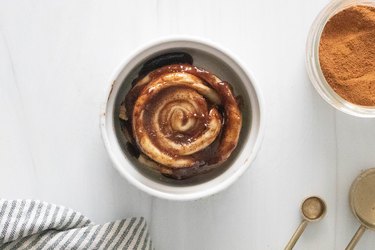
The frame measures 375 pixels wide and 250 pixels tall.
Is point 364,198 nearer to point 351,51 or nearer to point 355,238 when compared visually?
point 355,238

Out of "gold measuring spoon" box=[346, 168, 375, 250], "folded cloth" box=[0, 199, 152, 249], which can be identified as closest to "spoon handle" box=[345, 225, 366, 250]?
"gold measuring spoon" box=[346, 168, 375, 250]

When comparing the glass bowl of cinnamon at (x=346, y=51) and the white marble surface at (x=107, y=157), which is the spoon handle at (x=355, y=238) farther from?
the glass bowl of cinnamon at (x=346, y=51)

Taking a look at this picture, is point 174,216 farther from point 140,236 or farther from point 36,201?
point 36,201

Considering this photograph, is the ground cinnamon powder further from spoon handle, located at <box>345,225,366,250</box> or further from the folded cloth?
the folded cloth

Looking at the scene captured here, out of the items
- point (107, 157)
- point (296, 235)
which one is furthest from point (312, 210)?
point (107, 157)

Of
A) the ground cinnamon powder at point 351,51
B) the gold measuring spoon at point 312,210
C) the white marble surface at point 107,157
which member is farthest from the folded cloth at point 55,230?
the ground cinnamon powder at point 351,51
